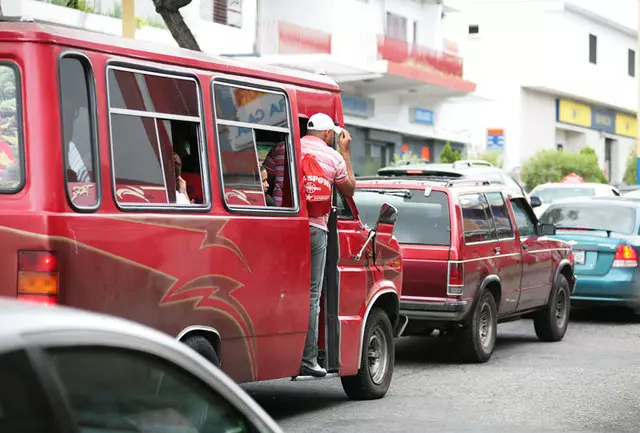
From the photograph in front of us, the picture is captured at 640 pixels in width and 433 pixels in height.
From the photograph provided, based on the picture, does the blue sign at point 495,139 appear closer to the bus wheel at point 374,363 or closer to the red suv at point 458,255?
the red suv at point 458,255

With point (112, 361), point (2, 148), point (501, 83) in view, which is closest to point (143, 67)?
point (2, 148)

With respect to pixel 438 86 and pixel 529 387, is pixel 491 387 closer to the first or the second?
pixel 529 387

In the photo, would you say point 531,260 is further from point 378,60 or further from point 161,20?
point 378,60

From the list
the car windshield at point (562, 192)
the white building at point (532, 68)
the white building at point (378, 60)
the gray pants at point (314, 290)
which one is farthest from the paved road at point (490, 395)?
the white building at point (532, 68)

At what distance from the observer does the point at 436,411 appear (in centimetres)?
1023

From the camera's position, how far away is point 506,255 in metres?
14.0

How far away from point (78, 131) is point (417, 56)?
33.5m

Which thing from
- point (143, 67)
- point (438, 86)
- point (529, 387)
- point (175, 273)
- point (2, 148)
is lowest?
point (529, 387)

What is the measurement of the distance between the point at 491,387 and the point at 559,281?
4258 mm

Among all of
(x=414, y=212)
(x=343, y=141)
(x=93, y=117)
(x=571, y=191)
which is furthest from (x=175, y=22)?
(x=571, y=191)

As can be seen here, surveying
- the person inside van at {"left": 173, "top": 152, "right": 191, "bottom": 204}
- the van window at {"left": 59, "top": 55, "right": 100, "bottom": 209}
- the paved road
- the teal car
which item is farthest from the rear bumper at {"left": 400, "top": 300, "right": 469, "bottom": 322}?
the van window at {"left": 59, "top": 55, "right": 100, "bottom": 209}

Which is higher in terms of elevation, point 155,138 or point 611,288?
point 155,138

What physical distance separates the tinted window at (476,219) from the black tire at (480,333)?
1.83 feet

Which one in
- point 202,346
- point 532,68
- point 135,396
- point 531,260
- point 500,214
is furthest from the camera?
point 532,68
